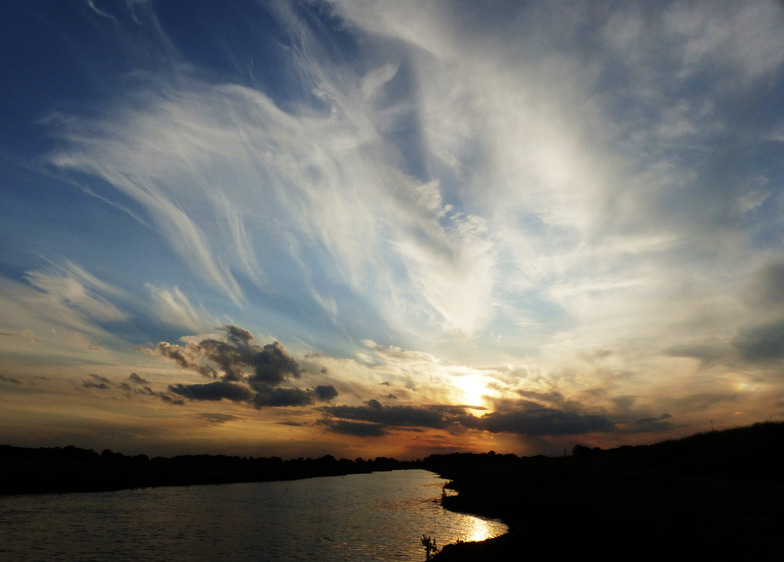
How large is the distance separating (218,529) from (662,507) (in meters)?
48.7

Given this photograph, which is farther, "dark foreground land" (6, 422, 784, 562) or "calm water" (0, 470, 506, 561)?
"calm water" (0, 470, 506, 561)

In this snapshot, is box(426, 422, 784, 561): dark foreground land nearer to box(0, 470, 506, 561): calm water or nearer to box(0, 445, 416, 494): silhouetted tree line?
box(0, 470, 506, 561): calm water

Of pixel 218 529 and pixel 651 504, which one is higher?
pixel 651 504

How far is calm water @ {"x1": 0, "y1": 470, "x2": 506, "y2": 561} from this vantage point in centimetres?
3912

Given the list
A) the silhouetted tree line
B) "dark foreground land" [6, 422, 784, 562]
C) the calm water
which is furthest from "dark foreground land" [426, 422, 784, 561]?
the silhouetted tree line

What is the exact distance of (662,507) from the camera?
36938 mm

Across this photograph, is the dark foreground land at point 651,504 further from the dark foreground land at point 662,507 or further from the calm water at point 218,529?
the calm water at point 218,529

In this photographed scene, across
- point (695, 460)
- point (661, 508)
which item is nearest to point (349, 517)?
point (661, 508)

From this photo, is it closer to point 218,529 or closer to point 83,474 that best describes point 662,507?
point 218,529

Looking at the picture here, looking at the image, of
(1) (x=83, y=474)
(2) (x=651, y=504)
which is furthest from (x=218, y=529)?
(1) (x=83, y=474)

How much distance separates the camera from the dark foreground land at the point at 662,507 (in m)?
27.4

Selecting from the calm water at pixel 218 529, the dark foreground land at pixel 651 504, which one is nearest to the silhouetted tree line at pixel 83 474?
the dark foreground land at pixel 651 504

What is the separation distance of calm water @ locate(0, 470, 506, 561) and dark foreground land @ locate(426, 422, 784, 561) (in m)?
8.60

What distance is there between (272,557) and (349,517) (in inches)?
1116
